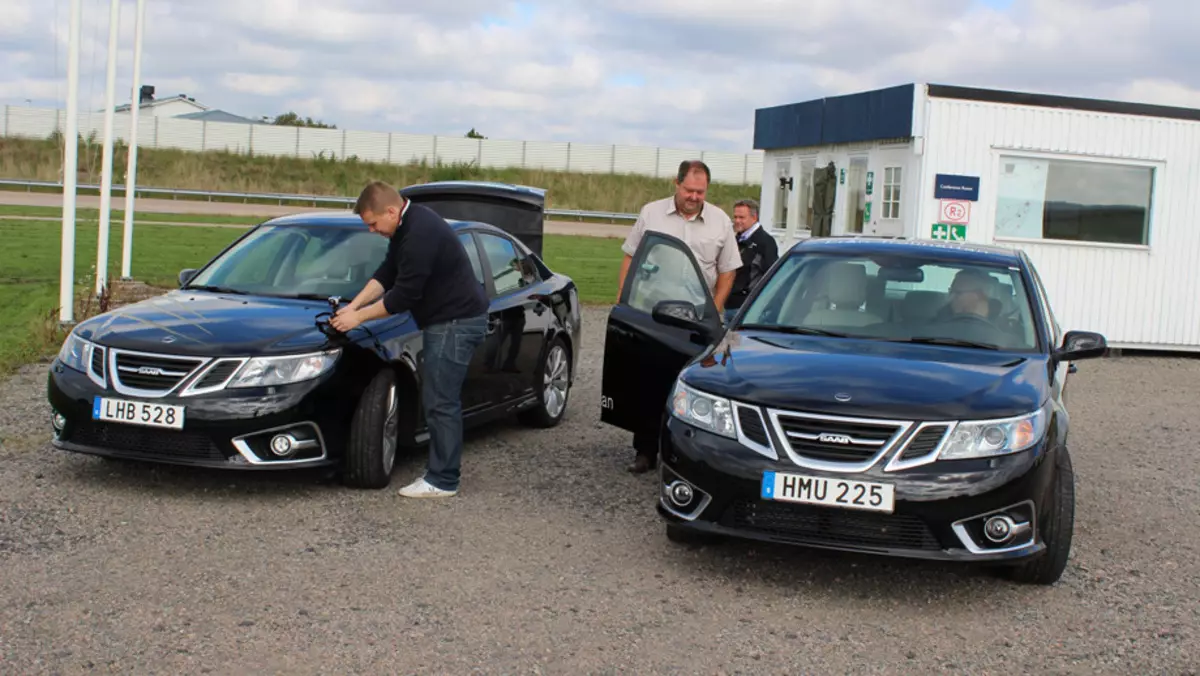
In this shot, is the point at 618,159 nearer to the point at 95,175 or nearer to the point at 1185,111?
the point at 95,175

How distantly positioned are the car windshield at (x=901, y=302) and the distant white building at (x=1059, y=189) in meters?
8.42

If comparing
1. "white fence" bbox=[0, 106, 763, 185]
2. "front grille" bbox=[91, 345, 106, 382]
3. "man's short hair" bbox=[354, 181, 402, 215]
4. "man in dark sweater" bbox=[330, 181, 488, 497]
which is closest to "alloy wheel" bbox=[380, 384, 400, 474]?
"man in dark sweater" bbox=[330, 181, 488, 497]

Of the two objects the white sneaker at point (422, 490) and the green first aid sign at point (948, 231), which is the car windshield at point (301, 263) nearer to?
the white sneaker at point (422, 490)

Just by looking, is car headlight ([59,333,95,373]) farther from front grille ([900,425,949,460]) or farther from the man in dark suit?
the man in dark suit

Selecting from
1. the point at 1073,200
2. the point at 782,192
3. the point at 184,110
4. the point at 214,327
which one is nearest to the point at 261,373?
the point at 214,327

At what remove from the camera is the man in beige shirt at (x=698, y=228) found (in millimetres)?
8172

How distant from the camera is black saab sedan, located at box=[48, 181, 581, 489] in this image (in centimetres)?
658

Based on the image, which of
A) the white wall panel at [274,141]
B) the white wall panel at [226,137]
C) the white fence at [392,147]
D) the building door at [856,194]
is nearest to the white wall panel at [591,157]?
the white fence at [392,147]

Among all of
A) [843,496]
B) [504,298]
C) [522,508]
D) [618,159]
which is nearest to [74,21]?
[504,298]

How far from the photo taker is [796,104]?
721 inches

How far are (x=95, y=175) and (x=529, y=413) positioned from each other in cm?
4017

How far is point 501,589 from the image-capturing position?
216 inches

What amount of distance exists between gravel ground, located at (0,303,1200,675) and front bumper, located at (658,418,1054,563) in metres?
0.21

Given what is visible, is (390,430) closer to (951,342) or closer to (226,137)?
(951,342)
